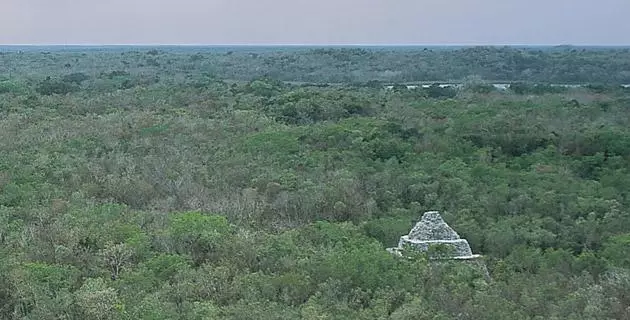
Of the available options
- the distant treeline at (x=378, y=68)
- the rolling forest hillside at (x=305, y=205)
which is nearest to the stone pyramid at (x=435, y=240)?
the rolling forest hillside at (x=305, y=205)

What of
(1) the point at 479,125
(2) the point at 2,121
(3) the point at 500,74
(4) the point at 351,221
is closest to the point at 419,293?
(4) the point at 351,221

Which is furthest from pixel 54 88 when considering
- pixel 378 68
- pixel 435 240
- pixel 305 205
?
pixel 435 240

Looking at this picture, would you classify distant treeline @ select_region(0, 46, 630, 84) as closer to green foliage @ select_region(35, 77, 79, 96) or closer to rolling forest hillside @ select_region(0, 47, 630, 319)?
green foliage @ select_region(35, 77, 79, 96)

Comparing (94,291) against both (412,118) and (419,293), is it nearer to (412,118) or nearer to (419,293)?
(419,293)

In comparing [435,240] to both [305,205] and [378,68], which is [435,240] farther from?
[378,68]

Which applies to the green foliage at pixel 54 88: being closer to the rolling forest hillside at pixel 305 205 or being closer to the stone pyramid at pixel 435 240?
the rolling forest hillside at pixel 305 205
